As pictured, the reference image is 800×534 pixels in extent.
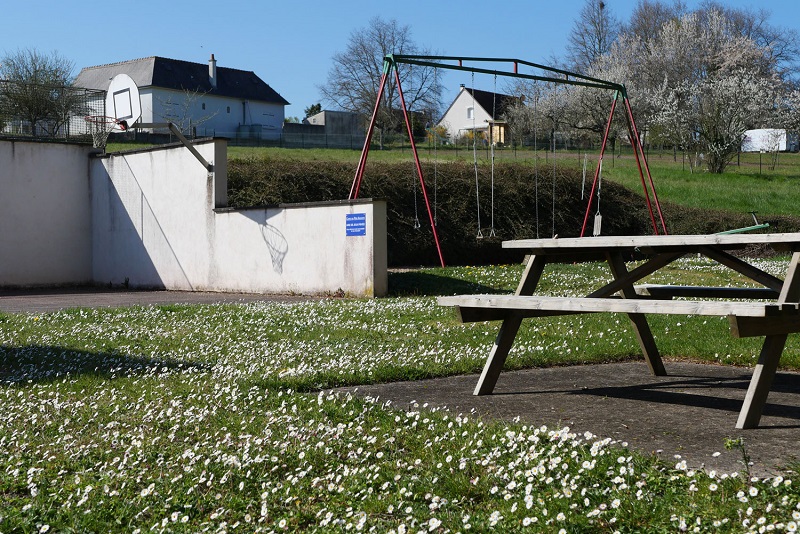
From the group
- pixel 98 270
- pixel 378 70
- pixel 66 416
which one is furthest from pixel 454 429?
pixel 378 70

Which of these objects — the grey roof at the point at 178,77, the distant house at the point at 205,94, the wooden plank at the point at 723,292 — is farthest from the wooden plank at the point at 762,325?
the grey roof at the point at 178,77

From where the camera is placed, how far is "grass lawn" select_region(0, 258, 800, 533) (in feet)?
12.0

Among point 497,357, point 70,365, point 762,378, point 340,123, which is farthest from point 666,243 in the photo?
point 340,123

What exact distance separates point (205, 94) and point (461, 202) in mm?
55119

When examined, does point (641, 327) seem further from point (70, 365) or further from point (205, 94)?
point (205, 94)

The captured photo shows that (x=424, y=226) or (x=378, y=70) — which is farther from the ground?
(x=378, y=70)

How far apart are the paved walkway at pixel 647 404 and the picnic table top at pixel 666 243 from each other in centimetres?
97

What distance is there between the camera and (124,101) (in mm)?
25641

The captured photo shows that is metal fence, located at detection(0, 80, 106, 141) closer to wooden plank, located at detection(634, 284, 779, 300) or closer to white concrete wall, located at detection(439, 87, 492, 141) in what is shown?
wooden plank, located at detection(634, 284, 779, 300)

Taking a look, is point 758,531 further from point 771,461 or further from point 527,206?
point 527,206

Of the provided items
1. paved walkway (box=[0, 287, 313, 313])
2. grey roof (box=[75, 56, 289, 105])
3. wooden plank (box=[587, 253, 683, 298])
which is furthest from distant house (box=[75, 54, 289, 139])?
wooden plank (box=[587, 253, 683, 298])

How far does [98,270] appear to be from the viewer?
25.2m

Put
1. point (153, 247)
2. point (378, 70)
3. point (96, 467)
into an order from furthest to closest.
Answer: point (378, 70), point (153, 247), point (96, 467)

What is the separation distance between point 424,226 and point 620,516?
21366 mm
